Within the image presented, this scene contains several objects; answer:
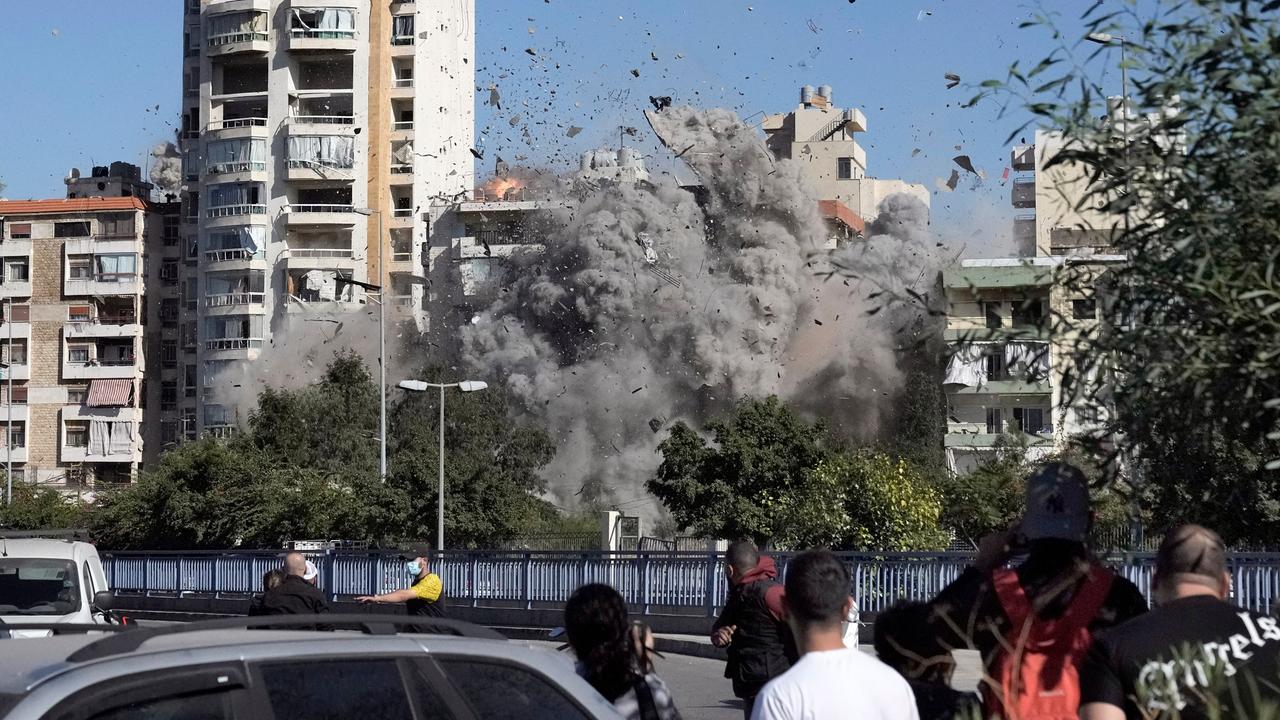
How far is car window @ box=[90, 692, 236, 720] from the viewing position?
13.6 ft

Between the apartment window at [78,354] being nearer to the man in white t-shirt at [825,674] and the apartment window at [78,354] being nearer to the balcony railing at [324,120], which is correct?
the balcony railing at [324,120]

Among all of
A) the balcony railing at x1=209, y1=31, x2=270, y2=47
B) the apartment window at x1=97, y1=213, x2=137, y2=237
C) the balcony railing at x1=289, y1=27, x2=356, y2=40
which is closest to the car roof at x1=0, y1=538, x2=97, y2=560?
the balcony railing at x1=289, y1=27, x2=356, y2=40

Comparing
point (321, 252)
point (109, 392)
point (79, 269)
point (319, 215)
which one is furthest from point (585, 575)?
point (79, 269)

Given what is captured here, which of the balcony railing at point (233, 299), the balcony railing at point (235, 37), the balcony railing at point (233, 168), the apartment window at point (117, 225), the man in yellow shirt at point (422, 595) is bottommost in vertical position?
the man in yellow shirt at point (422, 595)

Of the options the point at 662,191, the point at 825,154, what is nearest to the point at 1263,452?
the point at 662,191

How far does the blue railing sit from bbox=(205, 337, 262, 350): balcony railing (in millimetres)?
52724

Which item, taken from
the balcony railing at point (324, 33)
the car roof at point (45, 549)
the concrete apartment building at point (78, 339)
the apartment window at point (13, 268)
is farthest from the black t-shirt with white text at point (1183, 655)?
the apartment window at point (13, 268)

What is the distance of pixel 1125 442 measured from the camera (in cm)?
524

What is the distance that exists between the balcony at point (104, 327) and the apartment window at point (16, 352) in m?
2.99

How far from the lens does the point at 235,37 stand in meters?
90.2

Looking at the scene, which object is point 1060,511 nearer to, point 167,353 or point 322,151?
point 322,151

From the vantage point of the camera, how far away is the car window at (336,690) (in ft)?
14.4

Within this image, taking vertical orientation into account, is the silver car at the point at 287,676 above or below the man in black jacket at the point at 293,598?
above

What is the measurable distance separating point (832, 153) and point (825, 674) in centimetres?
10619
